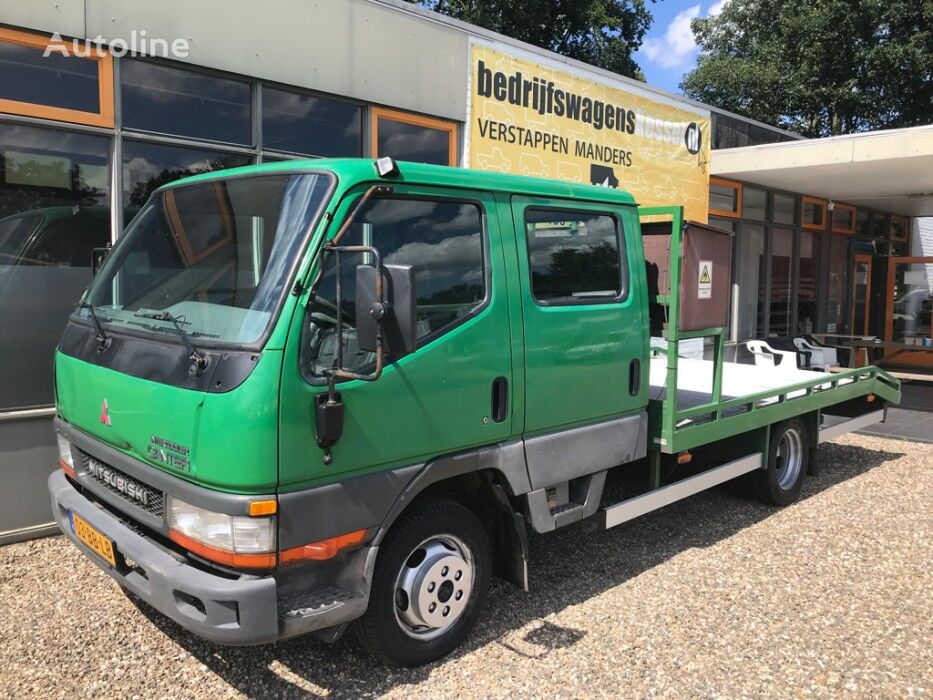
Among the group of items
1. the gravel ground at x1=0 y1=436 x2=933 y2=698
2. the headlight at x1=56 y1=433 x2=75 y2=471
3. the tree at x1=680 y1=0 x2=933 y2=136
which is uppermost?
the tree at x1=680 y1=0 x2=933 y2=136

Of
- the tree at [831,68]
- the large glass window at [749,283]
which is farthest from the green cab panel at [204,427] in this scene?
the tree at [831,68]

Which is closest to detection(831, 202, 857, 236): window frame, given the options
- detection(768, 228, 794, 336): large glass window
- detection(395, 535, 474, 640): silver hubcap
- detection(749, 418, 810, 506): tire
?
detection(768, 228, 794, 336): large glass window

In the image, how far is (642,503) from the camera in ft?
14.4

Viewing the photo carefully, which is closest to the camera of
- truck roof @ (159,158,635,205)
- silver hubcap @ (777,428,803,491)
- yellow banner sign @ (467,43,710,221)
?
truck roof @ (159,158,635,205)

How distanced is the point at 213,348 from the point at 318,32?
450 centimetres

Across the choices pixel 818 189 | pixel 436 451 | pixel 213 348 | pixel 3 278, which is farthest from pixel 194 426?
pixel 818 189

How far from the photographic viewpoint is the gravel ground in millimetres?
3314

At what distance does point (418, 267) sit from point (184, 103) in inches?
141

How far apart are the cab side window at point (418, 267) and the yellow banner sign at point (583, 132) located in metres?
4.71

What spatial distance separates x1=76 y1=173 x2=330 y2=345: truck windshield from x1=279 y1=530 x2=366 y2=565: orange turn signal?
0.81 metres

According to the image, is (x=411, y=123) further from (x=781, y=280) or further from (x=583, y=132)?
(x=781, y=280)

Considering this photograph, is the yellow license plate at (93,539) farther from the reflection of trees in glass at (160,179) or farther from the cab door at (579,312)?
the reflection of trees in glass at (160,179)

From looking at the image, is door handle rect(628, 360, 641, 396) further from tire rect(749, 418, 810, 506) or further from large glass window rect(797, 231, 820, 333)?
large glass window rect(797, 231, 820, 333)

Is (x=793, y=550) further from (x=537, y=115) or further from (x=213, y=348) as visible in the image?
(x=537, y=115)
